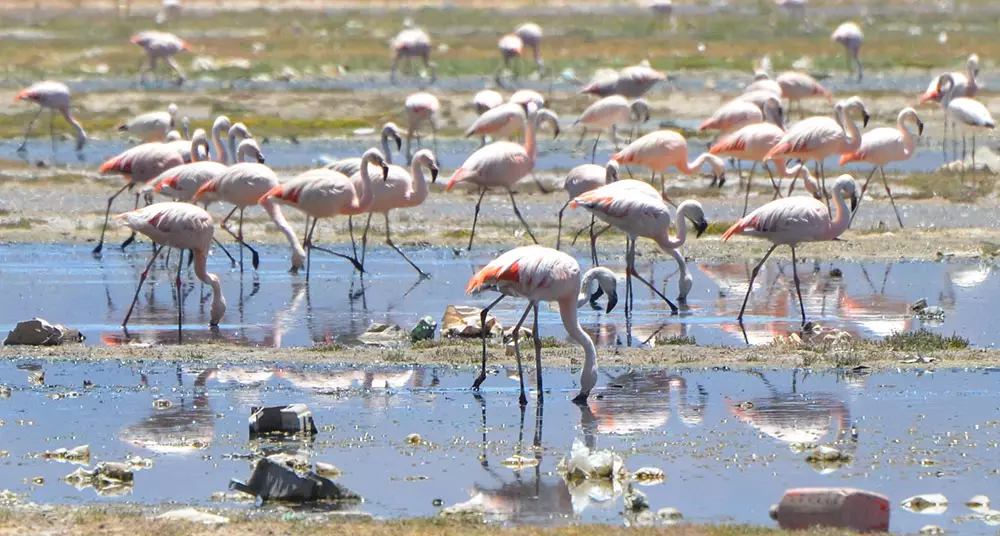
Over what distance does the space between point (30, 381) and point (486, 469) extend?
3857 millimetres

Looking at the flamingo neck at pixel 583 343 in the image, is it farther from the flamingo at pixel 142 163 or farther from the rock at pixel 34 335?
the flamingo at pixel 142 163

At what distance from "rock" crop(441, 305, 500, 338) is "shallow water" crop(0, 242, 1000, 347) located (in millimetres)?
402

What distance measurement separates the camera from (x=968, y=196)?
2050 centimetres

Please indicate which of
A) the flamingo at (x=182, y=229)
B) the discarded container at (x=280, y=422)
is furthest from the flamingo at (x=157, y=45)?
the discarded container at (x=280, y=422)

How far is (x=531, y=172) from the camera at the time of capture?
1906 cm

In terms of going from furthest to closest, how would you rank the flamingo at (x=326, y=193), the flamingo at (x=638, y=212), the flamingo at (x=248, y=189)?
the flamingo at (x=248, y=189)
the flamingo at (x=326, y=193)
the flamingo at (x=638, y=212)

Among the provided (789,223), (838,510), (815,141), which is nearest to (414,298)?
(789,223)

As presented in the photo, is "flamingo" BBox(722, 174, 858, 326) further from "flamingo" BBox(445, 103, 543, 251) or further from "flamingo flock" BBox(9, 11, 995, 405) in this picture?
"flamingo" BBox(445, 103, 543, 251)

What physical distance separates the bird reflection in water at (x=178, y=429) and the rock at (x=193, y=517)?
144 centimetres

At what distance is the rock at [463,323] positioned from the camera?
12.7 m

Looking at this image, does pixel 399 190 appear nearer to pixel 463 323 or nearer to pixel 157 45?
pixel 463 323

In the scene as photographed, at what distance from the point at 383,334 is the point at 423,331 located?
378 mm

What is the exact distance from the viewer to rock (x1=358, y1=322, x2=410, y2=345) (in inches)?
497

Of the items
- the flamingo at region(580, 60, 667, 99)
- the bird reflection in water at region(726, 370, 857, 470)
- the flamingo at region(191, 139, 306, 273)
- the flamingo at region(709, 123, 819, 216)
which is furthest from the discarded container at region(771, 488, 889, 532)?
the flamingo at region(580, 60, 667, 99)
